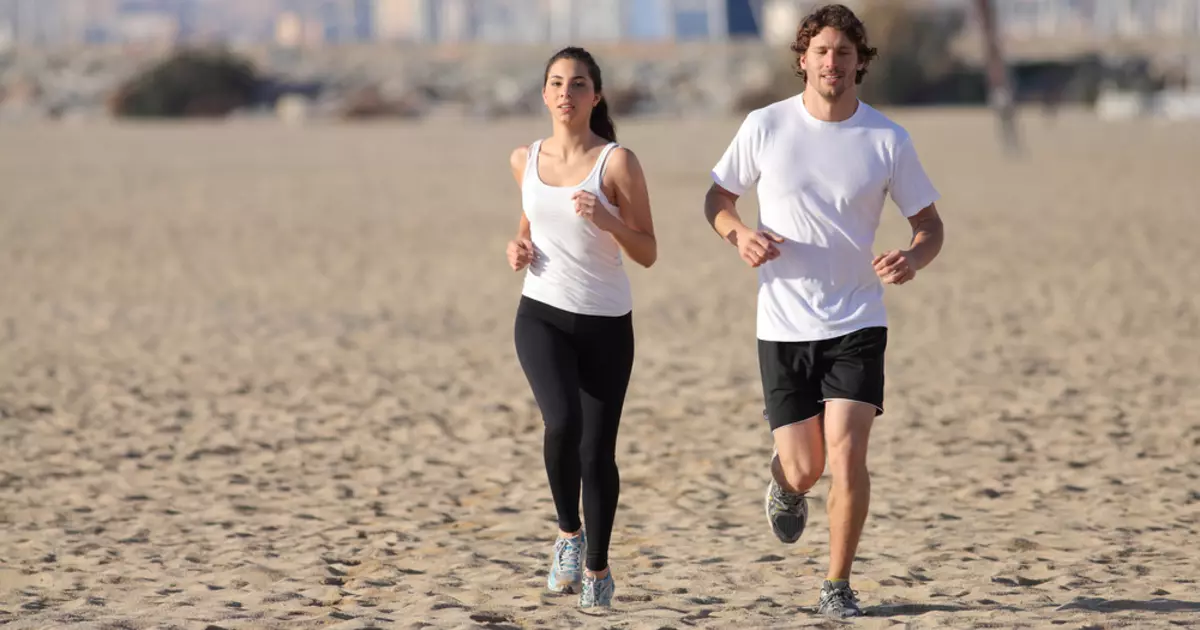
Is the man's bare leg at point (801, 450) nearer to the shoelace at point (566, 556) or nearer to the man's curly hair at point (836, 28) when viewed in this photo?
the shoelace at point (566, 556)

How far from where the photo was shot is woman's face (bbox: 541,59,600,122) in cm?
520

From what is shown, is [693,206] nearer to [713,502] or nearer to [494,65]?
[713,502]

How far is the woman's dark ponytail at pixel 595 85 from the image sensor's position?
527 cm

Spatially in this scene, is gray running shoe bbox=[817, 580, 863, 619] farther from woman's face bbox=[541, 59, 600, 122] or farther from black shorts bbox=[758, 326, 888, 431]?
woman's face bbox=[541, 59, 600, 122]

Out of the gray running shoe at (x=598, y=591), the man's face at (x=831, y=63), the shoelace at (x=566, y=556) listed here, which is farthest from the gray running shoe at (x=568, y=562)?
the man's face at (x=831, y=63)

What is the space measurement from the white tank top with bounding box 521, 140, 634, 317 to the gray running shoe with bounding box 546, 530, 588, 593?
29.6 inches

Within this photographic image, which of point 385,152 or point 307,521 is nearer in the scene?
point 307,521

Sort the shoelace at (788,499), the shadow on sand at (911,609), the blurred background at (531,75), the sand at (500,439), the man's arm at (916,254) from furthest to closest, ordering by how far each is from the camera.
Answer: the blurred background at (531,75), the sand at (500,439), the shoelace at (788,499), the shadow on sand at (911,609), the man's arm at (916,254)

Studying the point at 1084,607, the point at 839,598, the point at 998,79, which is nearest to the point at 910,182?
the point at 839,598

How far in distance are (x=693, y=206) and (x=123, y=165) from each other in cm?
1398

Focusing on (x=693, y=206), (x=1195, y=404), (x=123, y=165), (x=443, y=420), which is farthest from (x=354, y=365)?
(x=123, y=165)

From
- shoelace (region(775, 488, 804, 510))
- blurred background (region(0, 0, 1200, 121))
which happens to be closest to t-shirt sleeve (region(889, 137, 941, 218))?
shoelace (region(775, 488, 804, 510))

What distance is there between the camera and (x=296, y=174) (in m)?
30.7

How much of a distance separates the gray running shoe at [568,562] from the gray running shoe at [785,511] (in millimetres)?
587
